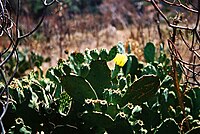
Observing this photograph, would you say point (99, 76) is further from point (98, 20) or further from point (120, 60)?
point (98, 20)

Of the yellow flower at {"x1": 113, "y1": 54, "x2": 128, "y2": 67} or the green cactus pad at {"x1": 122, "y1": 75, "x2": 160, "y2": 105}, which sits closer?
the green cactus pad at {"x1": 122, "y1": 75, "x2": 160, "y2": 105}

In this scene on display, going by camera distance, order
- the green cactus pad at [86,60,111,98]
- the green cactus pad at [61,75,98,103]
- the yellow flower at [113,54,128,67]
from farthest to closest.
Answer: the yellow flower at [113,54,128,67], the green cactus pad at [86,60,111,98], the green cactus pad at [61,75,98,103]

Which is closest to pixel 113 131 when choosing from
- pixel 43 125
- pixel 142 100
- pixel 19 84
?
pixel 142 100

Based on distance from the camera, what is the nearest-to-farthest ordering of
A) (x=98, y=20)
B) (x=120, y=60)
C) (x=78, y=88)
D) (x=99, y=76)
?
(x=78, y=88) < (x=99, y=76) < (x=120, y=60) < (x=98, y=20)

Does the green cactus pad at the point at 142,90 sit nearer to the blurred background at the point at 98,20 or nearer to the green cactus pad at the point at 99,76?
the green cactus pad at the point at 99,76

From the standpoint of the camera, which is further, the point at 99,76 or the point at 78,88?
the point at 99,76

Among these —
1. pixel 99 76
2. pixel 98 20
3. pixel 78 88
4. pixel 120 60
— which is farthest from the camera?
pixel 98 20

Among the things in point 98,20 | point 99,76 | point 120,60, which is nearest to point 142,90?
point 99,76

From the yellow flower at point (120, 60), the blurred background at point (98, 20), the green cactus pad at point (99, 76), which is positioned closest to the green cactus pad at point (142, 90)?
the green cactus pad at point (99, 76)

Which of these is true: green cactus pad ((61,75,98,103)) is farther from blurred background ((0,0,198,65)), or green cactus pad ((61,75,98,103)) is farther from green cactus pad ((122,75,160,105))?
blurred background ((0,0,198,65))

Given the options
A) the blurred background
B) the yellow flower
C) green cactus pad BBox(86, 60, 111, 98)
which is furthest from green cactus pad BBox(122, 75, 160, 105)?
the blurred background

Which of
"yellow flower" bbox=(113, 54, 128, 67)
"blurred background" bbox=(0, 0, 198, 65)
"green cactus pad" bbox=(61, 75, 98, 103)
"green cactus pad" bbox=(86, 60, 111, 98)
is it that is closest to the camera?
"green cactus pad" bbox=(61, 75, 98, 103)

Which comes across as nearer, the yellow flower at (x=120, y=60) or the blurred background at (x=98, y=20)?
the yellow flower at (x=120, y=60)
